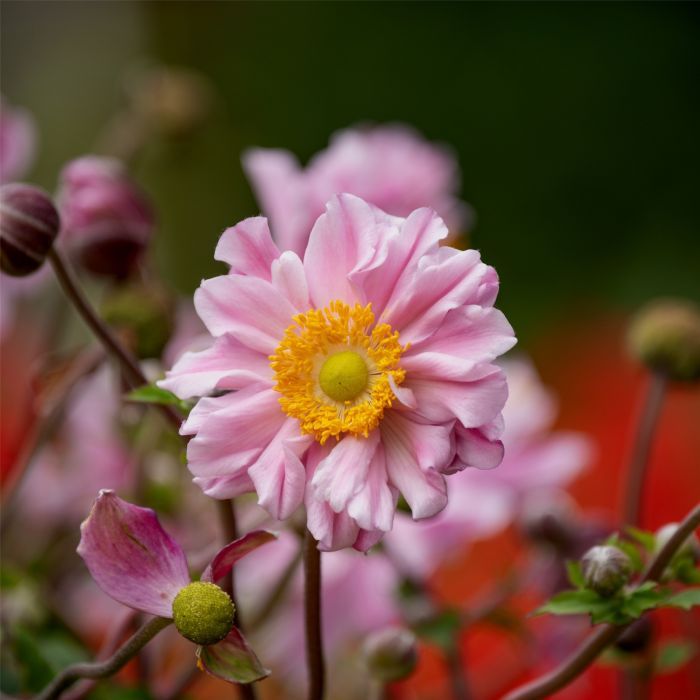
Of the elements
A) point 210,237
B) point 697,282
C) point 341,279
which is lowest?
point 210,237

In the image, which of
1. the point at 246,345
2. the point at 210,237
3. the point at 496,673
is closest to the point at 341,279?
the point at 246,345

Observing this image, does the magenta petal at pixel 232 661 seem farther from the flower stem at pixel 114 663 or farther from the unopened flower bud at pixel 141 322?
the unopened flower bud at pixel 141 322

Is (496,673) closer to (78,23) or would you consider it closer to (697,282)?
(697,282)

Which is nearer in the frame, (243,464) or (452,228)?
(243,464)

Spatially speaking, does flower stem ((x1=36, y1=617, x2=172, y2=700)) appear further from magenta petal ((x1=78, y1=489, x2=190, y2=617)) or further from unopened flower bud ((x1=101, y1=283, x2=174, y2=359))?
unopened flower bud ((x1=101, y1=283, x2=174, y2=359))

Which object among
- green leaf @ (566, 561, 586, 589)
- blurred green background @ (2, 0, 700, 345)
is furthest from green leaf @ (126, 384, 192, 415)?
blurred green background @ (2, 0, 700, 345)

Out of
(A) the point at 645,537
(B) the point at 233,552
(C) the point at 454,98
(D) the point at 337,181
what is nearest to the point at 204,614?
(B) the point at 233,552

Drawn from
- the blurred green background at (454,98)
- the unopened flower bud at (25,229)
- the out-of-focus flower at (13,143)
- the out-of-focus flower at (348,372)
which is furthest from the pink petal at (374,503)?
the blurred green background at (454,98)

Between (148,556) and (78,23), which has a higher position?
(148,556)
